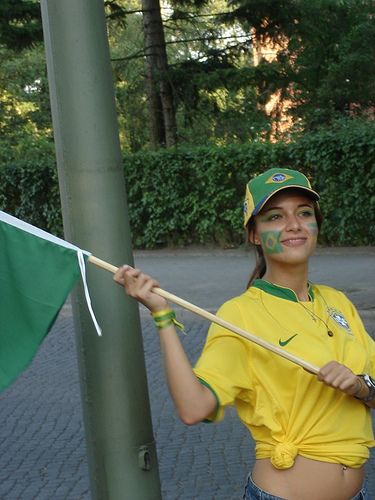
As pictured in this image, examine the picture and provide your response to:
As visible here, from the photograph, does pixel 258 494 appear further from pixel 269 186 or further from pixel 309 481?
pixel 269 186

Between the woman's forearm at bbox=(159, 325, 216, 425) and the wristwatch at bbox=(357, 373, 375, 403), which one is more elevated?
the woman's forearm at bbox=(159, 325, 216, 425)

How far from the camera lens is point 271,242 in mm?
2857

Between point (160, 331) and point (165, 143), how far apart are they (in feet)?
67.4

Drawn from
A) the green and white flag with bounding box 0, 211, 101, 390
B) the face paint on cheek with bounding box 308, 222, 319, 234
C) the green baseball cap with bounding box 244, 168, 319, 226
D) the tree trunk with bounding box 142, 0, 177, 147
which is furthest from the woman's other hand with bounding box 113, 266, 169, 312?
the tree trunk with bounding box 142, 0, 177, 147

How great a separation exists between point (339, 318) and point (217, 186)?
1625 centimetres

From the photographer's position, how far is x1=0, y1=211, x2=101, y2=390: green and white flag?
9.59 ft

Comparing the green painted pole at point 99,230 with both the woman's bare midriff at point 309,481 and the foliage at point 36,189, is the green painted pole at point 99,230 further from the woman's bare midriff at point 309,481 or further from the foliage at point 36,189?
the foliage at point 36,189

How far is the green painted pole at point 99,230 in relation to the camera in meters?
3.54

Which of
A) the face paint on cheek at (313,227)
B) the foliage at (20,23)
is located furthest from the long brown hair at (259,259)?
the foliage at (20,23)

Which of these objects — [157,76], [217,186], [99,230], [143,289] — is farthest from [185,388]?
[157,76]

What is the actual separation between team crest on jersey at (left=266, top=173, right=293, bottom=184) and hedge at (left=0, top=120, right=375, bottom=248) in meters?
14.6

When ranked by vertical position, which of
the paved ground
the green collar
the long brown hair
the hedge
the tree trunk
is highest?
the tree trunk

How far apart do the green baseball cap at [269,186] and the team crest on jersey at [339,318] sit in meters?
0.34

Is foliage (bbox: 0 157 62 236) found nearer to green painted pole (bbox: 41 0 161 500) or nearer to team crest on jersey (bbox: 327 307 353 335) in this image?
green painted pole (bbox: 41 0 161 500)
